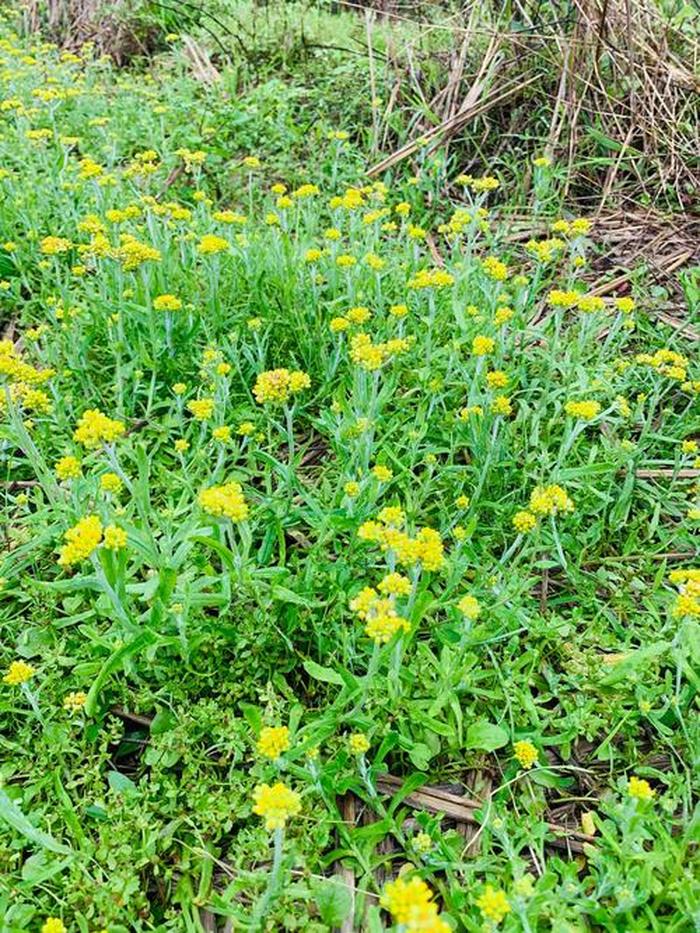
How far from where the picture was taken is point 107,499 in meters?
2.33

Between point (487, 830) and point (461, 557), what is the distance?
2.52ft

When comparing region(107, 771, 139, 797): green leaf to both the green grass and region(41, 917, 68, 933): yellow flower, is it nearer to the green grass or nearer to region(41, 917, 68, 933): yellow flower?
the green grass

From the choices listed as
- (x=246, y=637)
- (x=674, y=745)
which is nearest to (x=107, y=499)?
(x=246, y=637)

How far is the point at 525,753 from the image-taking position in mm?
1888

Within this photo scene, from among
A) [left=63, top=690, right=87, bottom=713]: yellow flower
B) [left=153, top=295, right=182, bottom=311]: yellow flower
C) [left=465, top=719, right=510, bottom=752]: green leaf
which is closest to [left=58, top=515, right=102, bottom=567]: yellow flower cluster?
[left=63, top=690, right=87, bottom=713]: yellow flower

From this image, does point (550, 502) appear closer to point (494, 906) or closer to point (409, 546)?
point (409, 546)

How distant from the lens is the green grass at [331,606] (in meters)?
1.79

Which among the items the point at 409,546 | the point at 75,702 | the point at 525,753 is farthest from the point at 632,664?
the point at 75,702

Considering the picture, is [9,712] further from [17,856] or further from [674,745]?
[674,745]

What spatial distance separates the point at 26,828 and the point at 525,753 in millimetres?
1199

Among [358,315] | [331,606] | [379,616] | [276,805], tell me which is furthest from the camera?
[358,315]

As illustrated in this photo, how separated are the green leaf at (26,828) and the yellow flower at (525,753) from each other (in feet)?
3.58

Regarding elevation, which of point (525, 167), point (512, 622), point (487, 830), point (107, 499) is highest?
point (525, 167)

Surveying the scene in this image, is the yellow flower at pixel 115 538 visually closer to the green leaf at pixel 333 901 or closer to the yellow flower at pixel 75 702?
the yellow flower at pixel 75 702
